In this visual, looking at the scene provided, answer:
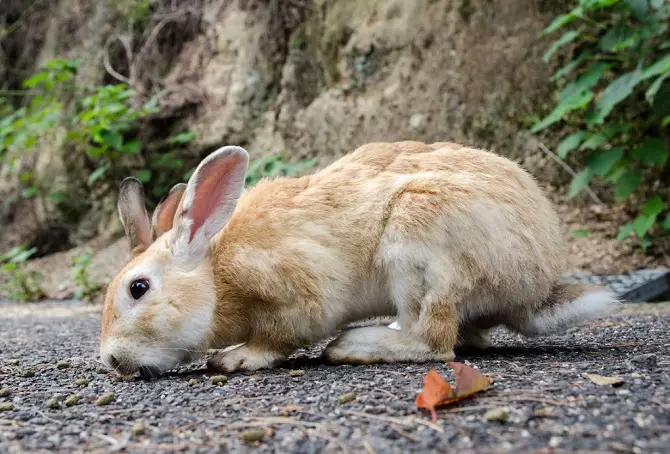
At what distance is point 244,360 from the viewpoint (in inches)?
129

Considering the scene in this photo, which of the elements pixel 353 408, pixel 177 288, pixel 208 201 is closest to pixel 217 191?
pixel 208 201

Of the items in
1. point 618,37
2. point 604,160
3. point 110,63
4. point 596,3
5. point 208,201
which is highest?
point 110,63

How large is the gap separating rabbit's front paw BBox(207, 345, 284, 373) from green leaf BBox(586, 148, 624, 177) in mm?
4083

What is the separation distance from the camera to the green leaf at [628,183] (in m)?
6.30

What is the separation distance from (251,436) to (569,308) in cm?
196

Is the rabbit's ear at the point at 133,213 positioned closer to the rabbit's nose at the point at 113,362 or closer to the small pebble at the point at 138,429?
the rabbit's nose at the point at 113,362

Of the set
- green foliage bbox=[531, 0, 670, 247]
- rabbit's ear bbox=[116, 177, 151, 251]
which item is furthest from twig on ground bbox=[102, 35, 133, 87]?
rabbit's ear bbox=[116, 177, 151, 251]

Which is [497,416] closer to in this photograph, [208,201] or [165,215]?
[208,201]

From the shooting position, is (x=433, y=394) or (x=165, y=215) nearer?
(x=433, y=394)

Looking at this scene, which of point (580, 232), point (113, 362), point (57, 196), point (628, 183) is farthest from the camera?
point (57, 196)

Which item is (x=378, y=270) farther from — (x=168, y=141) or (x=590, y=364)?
(x=168, y=141)

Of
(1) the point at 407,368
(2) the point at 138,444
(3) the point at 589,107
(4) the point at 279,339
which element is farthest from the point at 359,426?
(3) the point at 589,107

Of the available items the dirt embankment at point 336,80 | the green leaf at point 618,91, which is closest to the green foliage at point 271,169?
the dirt embankment at point 336,80

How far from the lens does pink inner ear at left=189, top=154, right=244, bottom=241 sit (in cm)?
333
